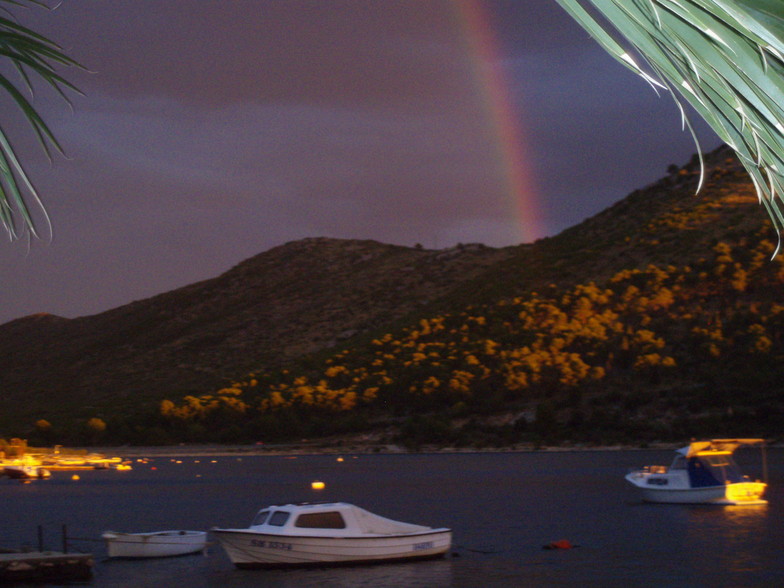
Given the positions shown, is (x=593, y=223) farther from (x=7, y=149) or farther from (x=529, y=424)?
(x=7, y=149)

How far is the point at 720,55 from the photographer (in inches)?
77.4

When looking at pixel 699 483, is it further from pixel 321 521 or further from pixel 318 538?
pixel 318 538

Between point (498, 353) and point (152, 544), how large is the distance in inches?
3024

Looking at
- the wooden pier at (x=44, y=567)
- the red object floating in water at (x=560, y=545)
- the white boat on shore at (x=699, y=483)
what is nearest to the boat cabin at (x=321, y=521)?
the wooden pier at (x=44, y=567)

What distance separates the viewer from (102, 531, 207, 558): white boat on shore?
39.4 meters

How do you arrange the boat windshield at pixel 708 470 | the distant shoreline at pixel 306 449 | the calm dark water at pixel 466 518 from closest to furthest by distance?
→ the calm dark water at pixel 466 518 < the boat windshield at pixel 708 470 < the distant shoreline at pixel 306 449

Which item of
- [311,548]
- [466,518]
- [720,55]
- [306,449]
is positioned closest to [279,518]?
[311,548]

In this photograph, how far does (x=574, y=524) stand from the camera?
192 ft

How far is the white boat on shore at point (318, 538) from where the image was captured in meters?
34.2

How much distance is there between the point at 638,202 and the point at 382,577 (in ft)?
357

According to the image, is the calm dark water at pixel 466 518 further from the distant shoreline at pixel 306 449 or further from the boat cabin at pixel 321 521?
the distant shoreline at pixel 306 449

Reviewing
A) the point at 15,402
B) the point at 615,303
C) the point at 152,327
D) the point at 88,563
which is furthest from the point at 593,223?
the point at 88,563

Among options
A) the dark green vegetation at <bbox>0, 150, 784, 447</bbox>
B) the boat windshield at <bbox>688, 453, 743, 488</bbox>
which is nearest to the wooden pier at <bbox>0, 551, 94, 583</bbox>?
the boat windshield at <bbox>688, 453, 743, 488</bbox>

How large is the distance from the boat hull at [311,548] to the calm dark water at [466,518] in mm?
958
